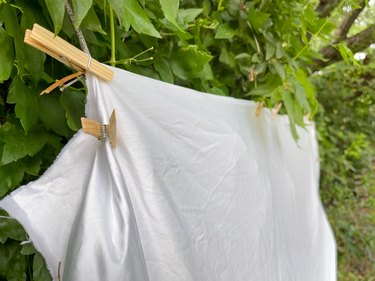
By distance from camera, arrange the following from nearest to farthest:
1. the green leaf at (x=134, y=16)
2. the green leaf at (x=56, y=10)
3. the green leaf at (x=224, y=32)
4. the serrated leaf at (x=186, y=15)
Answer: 1. the green leaf at (x=56, y=10)
2. the green leaf at (x=134, y=16)
3. the serrated leaf at (x=186, y=15)
4. the green leaf at (x=224, y=32)

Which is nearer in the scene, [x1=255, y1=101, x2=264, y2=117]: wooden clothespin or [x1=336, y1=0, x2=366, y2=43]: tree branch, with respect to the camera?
[x1=255, y1=101, x2=264, y2=117]: wooden clothespin

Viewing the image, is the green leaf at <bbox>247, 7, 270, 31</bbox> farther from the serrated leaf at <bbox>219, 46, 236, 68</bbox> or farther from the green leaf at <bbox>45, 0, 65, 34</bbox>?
the green leaf at <bbox>45, 0, 65, 34</bbox>

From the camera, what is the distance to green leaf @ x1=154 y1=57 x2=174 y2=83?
795mm

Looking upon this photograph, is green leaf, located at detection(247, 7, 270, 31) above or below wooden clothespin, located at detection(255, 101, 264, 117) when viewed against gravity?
above

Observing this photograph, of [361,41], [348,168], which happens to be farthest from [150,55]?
[348,168]

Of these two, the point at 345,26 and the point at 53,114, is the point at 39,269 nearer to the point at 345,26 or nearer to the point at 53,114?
the point at 53,114

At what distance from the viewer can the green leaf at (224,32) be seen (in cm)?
99

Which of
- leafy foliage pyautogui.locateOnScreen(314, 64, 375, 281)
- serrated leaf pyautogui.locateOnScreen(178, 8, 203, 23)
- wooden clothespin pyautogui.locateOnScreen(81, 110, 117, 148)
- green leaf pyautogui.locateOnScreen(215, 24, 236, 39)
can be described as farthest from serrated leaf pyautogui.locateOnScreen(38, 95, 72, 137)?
leafy foliage pyautogui.locateOnScreen(314, 64, 375, 281)

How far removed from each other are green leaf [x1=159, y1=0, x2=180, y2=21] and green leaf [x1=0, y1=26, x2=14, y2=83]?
0.22m

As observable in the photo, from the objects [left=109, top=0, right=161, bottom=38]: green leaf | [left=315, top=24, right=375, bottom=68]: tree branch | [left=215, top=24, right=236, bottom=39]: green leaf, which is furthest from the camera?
[left=315, top=24, right=375, bottom=68]: tree branch

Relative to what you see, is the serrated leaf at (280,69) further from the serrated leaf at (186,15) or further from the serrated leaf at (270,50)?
the serrated leaf at (186,15)

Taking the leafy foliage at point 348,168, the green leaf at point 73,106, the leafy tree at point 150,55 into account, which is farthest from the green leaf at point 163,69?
the leafy foliage at point 348,168

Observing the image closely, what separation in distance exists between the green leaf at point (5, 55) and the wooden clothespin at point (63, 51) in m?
0.08

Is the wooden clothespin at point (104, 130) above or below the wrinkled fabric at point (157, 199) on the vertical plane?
above
